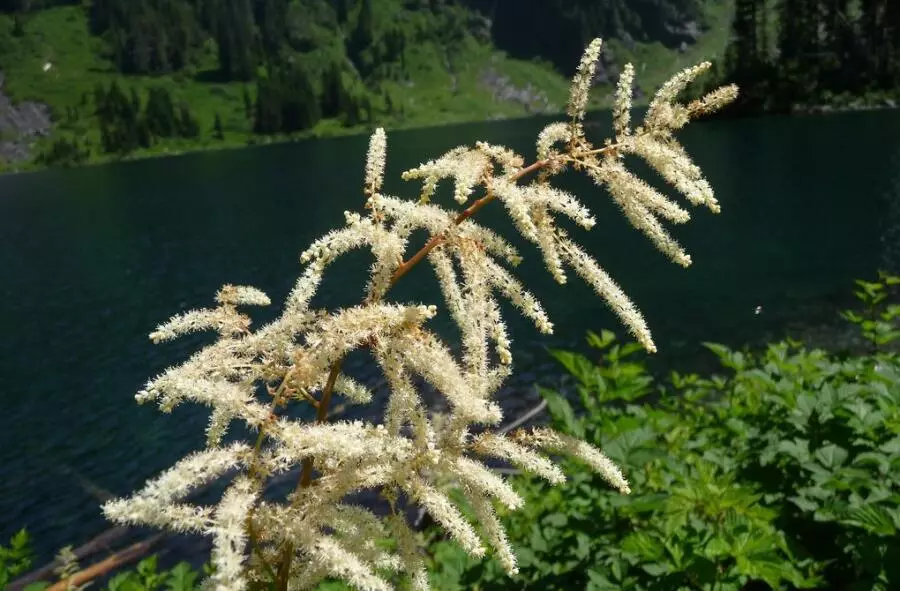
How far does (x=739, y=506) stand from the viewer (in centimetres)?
600

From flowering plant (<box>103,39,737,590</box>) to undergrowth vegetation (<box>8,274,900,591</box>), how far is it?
7.42 ft

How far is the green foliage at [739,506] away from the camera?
544 centimetres

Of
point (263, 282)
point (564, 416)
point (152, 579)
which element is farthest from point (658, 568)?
point (263, 282)

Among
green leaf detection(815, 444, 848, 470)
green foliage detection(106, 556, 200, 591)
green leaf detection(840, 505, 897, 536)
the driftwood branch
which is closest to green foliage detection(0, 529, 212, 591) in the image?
green foliage detection(106, 556, 200, 591)

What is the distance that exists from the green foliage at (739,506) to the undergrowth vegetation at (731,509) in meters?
0.01

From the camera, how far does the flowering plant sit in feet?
10.3

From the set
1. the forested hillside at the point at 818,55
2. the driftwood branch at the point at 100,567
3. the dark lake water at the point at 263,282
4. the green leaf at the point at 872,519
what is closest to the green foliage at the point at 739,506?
the green leaf at the point at 872,519

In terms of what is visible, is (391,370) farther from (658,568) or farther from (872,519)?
(872,519)

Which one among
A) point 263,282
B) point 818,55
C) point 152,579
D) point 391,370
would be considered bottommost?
point 263,282

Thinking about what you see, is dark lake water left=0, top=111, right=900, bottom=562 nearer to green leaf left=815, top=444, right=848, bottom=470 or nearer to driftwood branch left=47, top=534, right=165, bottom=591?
driftwood branch left=47, top=534, right=165, bottom=591

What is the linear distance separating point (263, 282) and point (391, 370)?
57508 mm

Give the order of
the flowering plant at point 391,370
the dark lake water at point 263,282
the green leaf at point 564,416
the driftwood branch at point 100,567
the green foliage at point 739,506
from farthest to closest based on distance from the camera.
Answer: the dark lake water at point 263,282 → the driftwood branch at point 100,567 → the green leaf at point 564,416 → the green foliage at point 739,506 → the flowering plant at point 391,370

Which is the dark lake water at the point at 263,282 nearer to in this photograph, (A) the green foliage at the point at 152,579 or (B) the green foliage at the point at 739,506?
(A) the green foliage at the point at 152,579

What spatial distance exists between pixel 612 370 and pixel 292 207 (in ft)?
329
